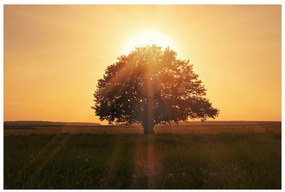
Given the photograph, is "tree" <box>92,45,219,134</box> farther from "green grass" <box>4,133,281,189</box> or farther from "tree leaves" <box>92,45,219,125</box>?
"green grass" <box>4,133,281,189</box>

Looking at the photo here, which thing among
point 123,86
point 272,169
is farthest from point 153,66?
point 272,169

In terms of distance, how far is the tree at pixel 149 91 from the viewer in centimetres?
4394

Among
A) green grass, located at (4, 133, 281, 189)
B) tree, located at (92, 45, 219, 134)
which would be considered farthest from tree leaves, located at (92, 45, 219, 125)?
green grass, located at (4, 133, 281, 189)

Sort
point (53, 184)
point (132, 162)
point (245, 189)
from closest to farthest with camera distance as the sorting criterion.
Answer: point (245, 189) → point (53, 184) → point (132, 162)

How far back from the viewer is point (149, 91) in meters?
43.6

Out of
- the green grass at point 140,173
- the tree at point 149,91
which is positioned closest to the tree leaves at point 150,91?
the tree at point 149,91

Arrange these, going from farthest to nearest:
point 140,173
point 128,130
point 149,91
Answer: point 128,130 < point 149,91 < point 140,173

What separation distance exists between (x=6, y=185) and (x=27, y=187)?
0.52 m

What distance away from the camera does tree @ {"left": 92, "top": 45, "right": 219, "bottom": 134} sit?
43.9 m

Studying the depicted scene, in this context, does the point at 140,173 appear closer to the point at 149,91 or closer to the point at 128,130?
the point at 149,91

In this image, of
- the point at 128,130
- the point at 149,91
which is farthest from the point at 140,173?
the point at 128,130

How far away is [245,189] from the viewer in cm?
861
